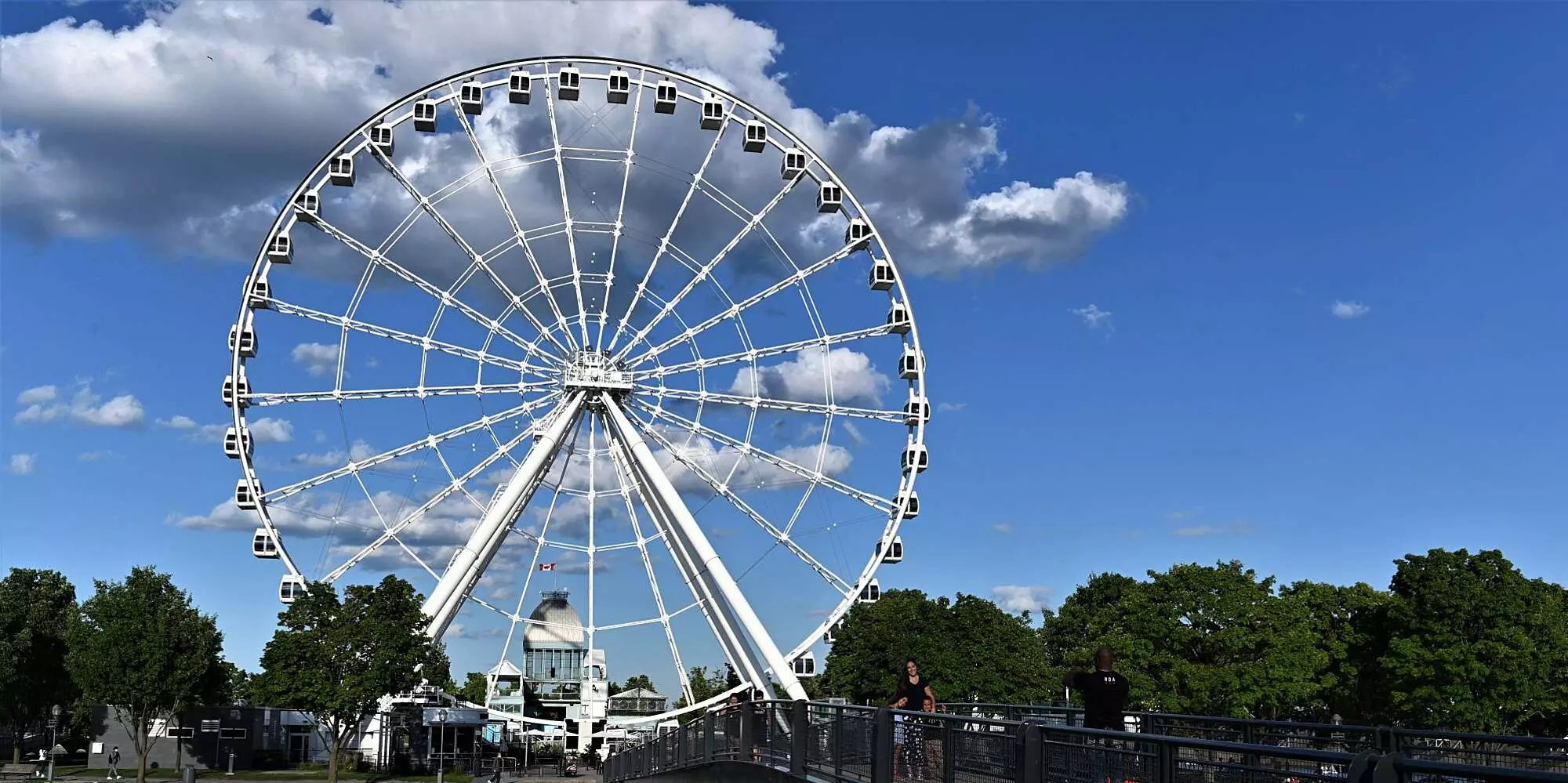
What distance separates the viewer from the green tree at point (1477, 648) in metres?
62.5

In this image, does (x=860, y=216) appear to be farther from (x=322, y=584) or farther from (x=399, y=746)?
(x=399, y=746)

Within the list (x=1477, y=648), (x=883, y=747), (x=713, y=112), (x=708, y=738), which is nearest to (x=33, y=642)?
(x=713, y=112)

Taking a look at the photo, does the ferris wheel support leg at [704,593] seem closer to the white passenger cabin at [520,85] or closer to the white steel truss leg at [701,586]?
the white steel truss leg at [701,586]

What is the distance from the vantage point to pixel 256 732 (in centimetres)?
7706

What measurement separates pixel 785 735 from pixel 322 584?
42.9 m

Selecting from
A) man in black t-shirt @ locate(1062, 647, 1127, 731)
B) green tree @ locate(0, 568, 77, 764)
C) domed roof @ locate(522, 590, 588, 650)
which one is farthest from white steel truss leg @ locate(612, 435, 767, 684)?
domed roof @ locate(522, 590, 588, 650)

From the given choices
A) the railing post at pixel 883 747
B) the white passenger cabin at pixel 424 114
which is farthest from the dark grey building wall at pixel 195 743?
the railing post at pixel 883 747

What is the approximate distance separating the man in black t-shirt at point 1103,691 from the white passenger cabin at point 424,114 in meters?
36.1

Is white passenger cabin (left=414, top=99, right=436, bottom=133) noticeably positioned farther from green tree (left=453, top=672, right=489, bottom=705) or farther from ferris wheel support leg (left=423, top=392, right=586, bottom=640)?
green tree (left=453, top=672, right=489, bottom=705)

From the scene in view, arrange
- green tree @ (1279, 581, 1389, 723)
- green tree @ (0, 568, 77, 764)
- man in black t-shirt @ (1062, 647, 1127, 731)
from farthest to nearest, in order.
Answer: green tree @ (0, 568, 77, 764), green tree @ (1279, 581, 1389, 723), man in black t-shirt @ (1062, 647, 1127, 731)

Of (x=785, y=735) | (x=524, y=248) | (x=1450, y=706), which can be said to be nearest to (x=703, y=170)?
(x=524, y=248)

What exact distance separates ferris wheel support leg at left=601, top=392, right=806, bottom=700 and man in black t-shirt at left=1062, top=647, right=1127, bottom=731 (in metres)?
29.6

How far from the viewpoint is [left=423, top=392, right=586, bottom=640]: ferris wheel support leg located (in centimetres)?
4547

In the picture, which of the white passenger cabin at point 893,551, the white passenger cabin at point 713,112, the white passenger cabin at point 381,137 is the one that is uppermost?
the white passenger cabin at point 713,112
